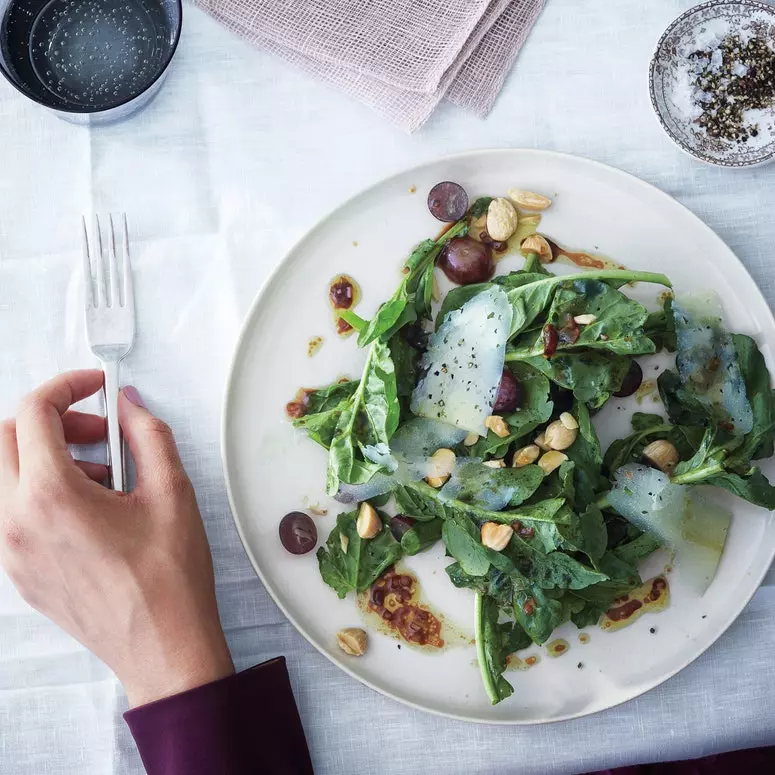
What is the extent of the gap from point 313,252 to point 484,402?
301 mm

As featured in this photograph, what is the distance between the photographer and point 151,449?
1.02m

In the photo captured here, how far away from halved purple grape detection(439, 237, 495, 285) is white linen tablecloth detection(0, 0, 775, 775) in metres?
0.15

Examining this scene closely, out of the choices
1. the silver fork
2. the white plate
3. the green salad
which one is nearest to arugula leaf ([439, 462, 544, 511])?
the green salad

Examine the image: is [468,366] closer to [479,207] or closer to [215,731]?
[479,207]

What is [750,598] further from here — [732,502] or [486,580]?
[486,580]

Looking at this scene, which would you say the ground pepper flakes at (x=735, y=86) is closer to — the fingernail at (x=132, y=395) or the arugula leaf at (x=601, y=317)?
the arugula leaf at (x=601, y=317)

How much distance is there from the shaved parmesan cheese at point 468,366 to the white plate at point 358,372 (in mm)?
107

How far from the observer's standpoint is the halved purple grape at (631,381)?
3.46ft

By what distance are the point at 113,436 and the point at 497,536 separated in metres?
0.49

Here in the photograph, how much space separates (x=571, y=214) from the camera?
1.10 m

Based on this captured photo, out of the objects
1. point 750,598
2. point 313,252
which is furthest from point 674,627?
point 313,252

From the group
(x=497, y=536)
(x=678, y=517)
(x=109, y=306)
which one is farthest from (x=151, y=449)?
(x=678, y=517)

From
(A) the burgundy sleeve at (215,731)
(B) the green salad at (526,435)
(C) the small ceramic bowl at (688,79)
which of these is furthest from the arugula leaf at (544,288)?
(A) the burgundy sleeve at (215,731)

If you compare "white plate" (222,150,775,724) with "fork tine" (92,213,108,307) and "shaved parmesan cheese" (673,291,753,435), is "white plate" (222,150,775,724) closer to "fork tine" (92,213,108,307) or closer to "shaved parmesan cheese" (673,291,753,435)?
"shaved parmesan cheese" (673,291,753,435)
